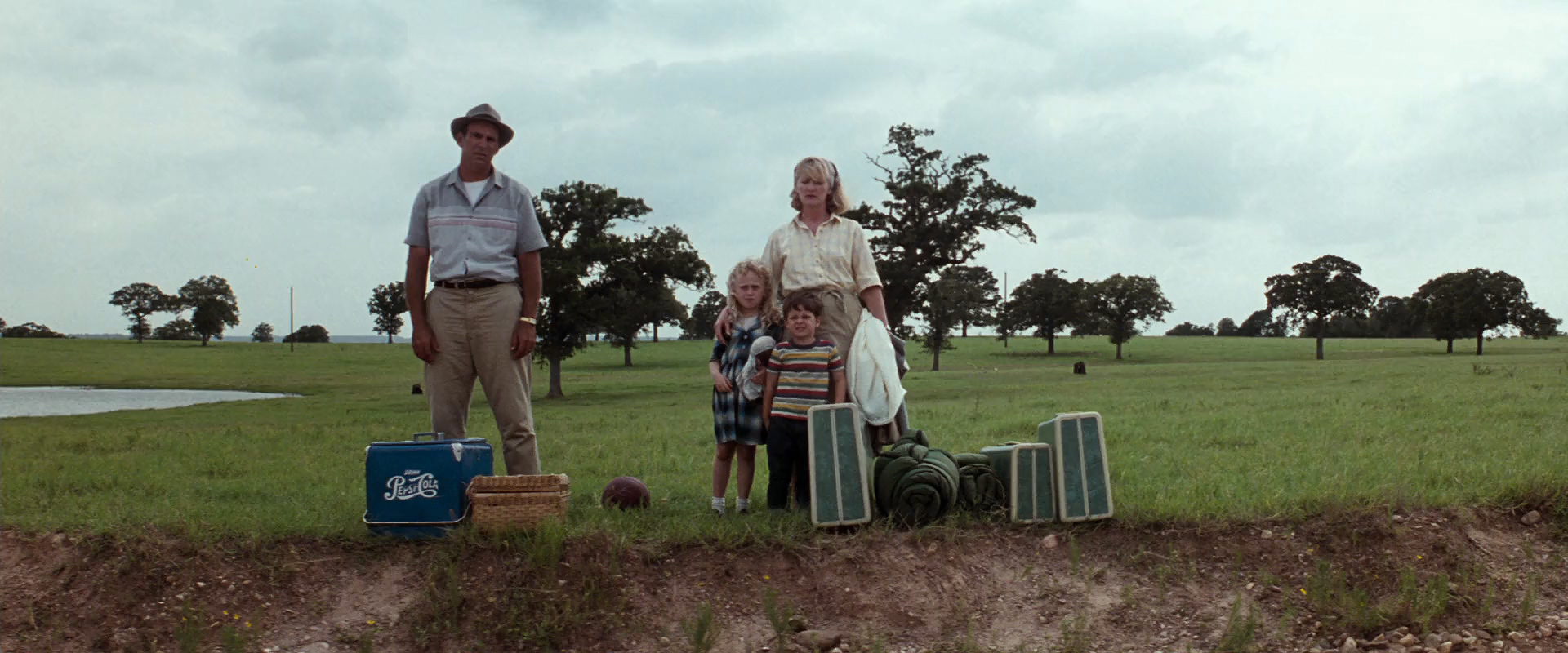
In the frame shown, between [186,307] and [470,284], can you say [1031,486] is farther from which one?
[186,307]

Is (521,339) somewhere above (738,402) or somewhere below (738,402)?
above

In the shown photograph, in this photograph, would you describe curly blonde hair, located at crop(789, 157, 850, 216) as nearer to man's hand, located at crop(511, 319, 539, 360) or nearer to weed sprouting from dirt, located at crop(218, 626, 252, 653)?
man's hand, located at crop(511, 319, 539, 360)

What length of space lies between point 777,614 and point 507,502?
183cm

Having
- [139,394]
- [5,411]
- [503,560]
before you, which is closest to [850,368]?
[503,560]

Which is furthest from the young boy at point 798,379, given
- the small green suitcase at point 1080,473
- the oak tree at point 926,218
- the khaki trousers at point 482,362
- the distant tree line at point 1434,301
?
the distant tree line at point 1434,301

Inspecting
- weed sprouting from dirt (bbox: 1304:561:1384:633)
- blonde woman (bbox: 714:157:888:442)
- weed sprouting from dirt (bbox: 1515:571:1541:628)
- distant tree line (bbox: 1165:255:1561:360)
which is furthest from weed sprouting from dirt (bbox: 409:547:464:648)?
distant tree line (bbox: 1165:255:1561:360)

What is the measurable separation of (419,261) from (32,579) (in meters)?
3.08

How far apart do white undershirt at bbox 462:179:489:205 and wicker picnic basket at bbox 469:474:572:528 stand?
6.04ft

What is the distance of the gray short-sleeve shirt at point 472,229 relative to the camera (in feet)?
23.1

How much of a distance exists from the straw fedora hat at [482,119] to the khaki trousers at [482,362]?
1015 mm

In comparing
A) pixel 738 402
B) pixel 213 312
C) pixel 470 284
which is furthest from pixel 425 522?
pixel 213 312

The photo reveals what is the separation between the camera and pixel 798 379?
23.0 ft

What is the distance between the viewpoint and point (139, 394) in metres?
40.7

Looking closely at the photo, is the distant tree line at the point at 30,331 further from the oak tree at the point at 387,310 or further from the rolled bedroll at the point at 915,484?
the rolled bedroll at the point at 915,484
